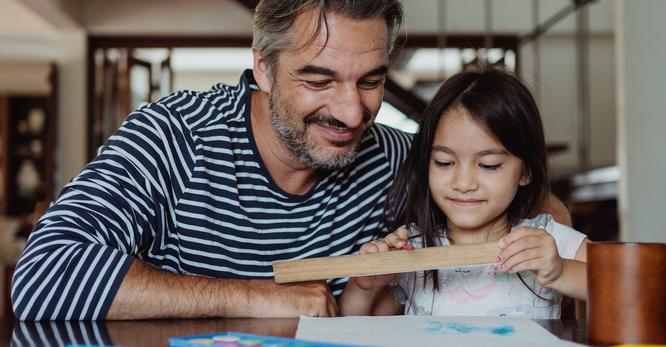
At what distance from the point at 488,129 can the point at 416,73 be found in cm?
1053

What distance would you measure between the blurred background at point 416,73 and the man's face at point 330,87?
61cm

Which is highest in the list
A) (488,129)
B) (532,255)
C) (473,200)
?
(488,129)

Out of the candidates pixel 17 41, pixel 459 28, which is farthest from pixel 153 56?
pixel 459 28

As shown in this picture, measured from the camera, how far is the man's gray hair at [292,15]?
1.69 meters

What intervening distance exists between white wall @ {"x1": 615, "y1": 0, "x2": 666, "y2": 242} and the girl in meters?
1.09

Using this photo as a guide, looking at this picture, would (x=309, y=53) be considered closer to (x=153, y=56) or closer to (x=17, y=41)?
(x=17, y=41)

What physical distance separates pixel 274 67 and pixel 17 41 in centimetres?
765

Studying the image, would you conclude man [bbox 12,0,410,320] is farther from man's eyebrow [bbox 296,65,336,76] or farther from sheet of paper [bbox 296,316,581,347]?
sheet of paper [bbox 296,316,581,347]

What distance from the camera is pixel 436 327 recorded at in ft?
3.57

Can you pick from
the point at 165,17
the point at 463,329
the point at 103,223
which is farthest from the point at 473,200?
the point at 165,17

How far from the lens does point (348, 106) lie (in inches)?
64.3

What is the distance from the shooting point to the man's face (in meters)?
1.64

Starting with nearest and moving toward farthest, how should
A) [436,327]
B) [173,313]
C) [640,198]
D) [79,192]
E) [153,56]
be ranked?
1. [436,327]
2. [173,313]
3. [79,192]
4. [640,198]
5. [153,56]

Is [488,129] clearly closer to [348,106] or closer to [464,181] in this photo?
[464,181]
